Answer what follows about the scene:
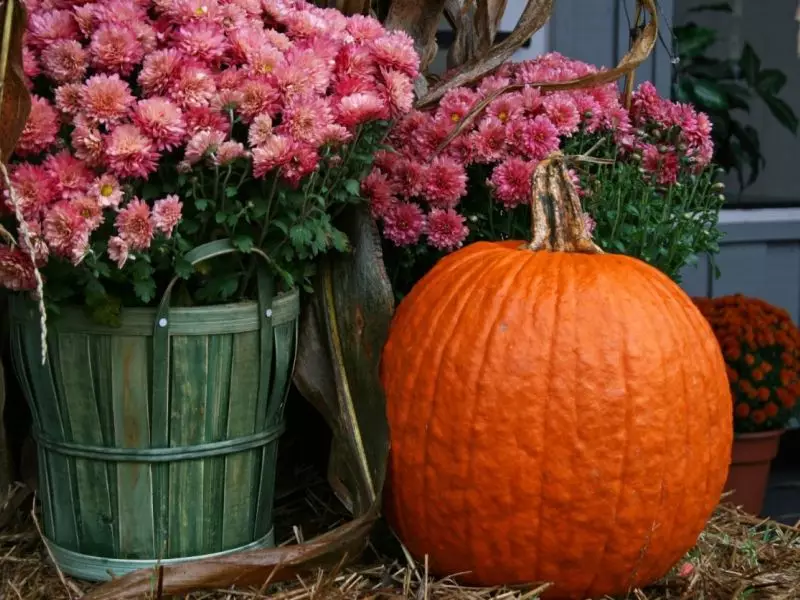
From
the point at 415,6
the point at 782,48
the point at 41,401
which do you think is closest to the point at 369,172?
the point at 415,6

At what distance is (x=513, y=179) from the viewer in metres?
1.77

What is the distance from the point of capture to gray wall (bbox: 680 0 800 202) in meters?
3.50

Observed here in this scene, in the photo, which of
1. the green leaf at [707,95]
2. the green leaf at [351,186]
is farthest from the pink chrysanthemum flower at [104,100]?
the green leaf at [707,95]

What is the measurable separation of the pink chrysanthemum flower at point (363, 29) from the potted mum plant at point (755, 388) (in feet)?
4.35

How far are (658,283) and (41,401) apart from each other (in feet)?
3.17

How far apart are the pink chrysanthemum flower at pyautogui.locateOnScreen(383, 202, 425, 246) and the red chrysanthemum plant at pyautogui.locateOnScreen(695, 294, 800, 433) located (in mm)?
1090

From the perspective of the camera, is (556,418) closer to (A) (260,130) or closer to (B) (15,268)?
(A) (260,130)

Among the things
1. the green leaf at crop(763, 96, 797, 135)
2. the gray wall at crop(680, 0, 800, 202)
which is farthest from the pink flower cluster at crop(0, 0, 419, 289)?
the green leaf at crop(763, 96, 797, 135)

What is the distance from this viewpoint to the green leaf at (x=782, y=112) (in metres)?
3.58

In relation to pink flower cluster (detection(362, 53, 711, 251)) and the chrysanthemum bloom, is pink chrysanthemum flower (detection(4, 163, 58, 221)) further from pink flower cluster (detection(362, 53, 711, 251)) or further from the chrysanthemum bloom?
pink flower cluster (detection(362, 53, 711, 251))

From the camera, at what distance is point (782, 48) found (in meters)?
3.61

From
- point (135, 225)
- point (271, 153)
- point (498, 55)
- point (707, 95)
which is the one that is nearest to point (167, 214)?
point (135, 225)

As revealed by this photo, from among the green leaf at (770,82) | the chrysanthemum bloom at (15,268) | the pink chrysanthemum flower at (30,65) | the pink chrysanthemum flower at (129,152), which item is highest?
the green leaf at (770,82)

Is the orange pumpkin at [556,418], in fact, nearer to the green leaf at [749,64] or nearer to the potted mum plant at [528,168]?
the potted mum plant at [528,168]
